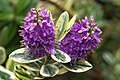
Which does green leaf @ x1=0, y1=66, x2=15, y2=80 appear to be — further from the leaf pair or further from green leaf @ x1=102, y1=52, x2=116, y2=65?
green leaf @ x1=102, y1=52, x2=116, y2=65

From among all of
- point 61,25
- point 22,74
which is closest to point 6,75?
point 22,74

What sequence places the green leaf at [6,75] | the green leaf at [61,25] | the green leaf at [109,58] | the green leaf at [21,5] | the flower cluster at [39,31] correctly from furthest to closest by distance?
the green leaf at [109,58]
the green leaf at [21,5]
the green leaf at [6,75]
the green leaf at [61,25]
the flower cluster at [39,31]

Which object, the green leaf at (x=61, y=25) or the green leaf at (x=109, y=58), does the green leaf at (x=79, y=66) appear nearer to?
the green leaf at (x=61, y=25)

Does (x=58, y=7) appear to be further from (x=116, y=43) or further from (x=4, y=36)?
(x=116, y=43)

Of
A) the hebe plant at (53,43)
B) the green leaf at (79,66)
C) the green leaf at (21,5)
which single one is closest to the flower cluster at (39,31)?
the hebe plant at (53,43)

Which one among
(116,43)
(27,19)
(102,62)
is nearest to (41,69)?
(27,19)

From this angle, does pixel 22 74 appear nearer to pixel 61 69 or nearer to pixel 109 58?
pixel 61 69
